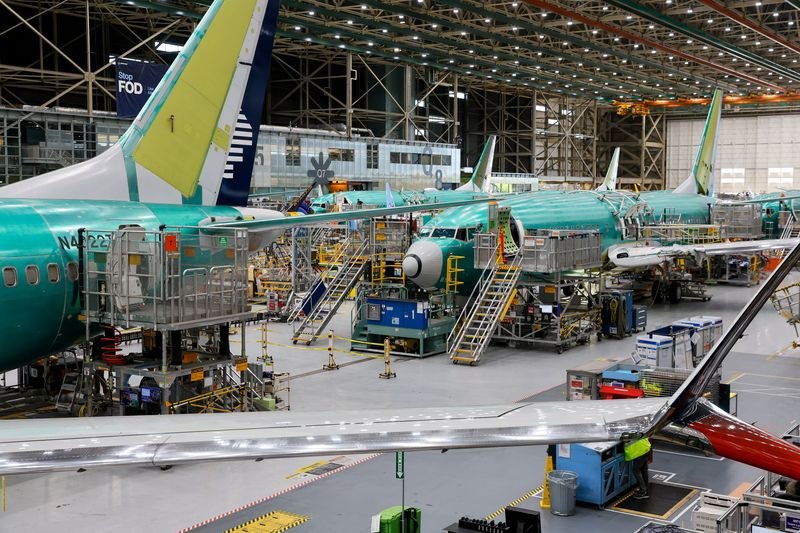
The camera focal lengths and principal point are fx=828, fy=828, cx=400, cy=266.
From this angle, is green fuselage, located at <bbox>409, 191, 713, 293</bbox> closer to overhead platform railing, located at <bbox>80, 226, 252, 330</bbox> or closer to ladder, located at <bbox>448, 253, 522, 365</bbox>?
ladder, located at <bbox>448, 253, 522, 365</bbox>

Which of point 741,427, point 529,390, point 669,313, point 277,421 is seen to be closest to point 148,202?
point 529,390

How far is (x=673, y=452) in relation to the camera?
17438 millimetres

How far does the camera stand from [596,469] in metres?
14.4

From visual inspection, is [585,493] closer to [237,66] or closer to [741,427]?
[741,427]

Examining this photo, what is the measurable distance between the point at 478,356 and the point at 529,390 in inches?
146

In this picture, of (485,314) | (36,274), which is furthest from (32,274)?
(485,314)

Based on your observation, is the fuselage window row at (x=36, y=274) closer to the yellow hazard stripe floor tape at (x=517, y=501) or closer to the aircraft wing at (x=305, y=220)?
the aircraft wing at (x=305, y=220)

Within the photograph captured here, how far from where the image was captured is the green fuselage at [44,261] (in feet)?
51.1

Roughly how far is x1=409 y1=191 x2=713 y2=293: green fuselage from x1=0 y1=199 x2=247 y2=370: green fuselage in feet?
43.2

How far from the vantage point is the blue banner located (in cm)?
4169

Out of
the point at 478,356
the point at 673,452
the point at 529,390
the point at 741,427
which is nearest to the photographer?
the point at 741,427

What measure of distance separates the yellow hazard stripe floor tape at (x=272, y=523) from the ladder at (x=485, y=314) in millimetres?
13204

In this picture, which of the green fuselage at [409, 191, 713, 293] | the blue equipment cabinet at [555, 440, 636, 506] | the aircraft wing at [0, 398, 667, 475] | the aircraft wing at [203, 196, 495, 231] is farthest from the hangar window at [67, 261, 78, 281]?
the green fuselage at [409, 191, 713, 293]

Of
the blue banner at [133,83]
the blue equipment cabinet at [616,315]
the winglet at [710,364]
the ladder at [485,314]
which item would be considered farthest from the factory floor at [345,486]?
the blue banner at [133,83]
